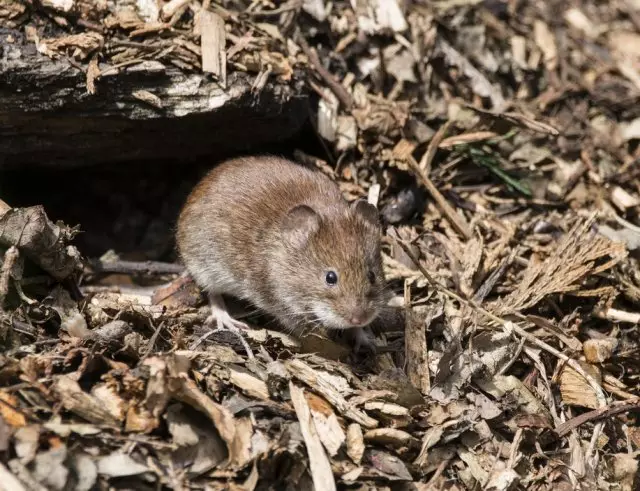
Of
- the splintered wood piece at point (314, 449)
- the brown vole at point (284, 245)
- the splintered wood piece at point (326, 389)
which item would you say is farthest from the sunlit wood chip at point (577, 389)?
the splintered wood piece at point (314, 449)

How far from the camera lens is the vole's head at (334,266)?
550 centimetres

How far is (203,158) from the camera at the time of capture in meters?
7.61

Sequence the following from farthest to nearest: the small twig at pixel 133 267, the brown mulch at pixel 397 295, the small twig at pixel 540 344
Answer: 1. the small twig at pixel 133 267
2. the small twig at pixel 540 344
3. the brown mulch at pixel 397 295

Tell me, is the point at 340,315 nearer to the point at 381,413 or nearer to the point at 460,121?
the point at 381,413

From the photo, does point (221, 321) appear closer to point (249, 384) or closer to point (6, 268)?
point (249, 384)

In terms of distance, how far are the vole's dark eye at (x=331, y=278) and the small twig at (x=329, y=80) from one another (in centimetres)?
223

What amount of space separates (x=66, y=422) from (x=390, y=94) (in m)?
4.57

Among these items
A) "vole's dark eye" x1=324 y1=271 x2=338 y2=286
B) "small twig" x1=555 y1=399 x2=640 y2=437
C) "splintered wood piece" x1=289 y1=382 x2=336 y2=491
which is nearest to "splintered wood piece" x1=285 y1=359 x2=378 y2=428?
"splintered wood piece" x1=289 y1=382 x2=336 y2=491

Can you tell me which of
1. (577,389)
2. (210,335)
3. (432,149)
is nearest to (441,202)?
(432,149)

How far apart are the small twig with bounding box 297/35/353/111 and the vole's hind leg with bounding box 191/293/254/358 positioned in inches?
91.4

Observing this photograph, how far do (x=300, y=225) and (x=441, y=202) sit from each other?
187 centimetres

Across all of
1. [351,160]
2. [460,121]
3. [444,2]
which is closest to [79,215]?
[351,160]

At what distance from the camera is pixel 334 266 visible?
560 centimetres

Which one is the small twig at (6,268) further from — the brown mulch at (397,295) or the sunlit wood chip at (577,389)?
the sunlit wood chip at (577,389)
